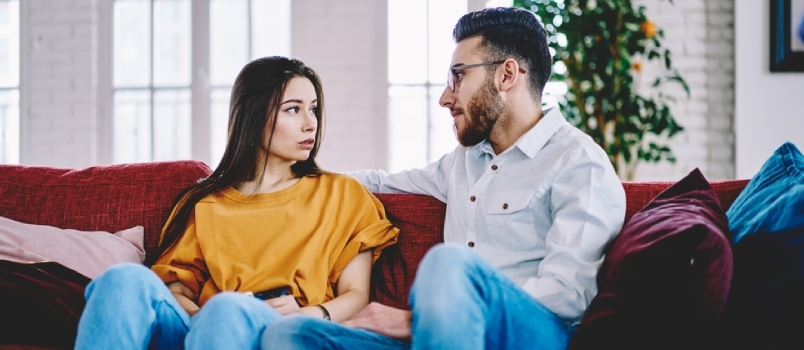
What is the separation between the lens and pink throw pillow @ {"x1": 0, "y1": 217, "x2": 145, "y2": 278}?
5.99 feet

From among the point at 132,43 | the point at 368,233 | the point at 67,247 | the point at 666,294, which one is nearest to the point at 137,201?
the point at 67,247

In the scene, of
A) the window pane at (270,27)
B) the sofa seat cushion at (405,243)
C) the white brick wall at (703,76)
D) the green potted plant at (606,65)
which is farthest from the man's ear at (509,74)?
the window pane at (270,27)

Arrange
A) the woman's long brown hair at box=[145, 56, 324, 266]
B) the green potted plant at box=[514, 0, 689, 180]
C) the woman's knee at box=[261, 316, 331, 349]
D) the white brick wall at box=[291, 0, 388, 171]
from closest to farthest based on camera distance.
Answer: the woman's knee at box=[261, 316, 331, 349] < the woman's long brown hair at box=[145, 56, 324, 266] < the green potted plant at box=[514, 0, 689, 180] < the white brick wall at box=[291, 0, 388, 171]

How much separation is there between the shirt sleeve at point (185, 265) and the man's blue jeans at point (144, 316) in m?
0.38

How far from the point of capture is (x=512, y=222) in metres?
1.67

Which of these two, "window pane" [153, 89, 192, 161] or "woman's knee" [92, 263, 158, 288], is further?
"window pane" [153, 89, 192, 161]

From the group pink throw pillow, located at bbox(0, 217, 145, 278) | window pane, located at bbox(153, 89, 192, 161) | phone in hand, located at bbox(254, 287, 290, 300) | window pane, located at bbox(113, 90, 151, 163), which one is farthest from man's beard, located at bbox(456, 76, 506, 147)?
window pane, located at bbox(113, 90, 151, 163)

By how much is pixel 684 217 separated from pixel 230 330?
85 centimetres

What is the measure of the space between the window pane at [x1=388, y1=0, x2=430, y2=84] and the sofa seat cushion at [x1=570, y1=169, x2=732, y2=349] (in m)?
2.98

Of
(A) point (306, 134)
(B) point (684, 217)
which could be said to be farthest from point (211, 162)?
(B) point (684, 217)

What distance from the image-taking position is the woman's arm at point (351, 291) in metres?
1.66

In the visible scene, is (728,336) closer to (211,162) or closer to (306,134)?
(306,134)

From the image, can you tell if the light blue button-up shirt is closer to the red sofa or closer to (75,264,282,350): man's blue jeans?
the red sofa

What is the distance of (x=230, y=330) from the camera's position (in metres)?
1.29
